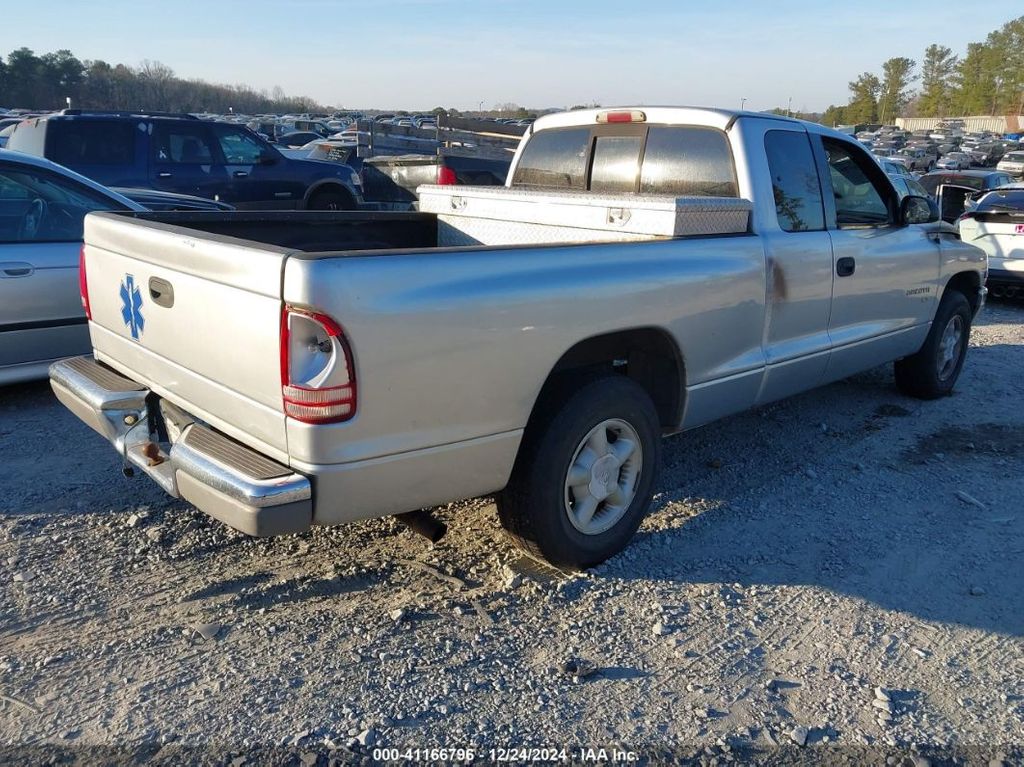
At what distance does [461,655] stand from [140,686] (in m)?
1.07

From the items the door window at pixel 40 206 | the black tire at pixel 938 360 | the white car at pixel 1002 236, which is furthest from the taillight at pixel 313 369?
the white car at pixel 1002 236

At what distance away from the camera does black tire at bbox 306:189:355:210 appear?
12.6m

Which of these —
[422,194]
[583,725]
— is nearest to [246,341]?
[583,725]

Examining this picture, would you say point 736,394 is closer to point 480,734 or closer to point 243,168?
point 480,734

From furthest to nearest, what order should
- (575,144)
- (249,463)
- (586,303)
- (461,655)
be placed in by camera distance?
(575,144)
(586,303)
(461,655)
(249,463)

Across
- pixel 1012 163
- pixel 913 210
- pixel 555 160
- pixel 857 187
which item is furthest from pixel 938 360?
pixel 1012 163

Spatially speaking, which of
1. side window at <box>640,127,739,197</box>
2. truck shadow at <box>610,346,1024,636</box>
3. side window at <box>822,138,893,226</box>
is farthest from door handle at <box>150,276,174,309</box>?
side window at <box>822,138,893,226</box>

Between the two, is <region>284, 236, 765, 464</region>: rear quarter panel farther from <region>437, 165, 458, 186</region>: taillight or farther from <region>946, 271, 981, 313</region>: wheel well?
<region>437, 165, 458, 186</region>: taillight

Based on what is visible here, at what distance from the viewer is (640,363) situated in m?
4.07

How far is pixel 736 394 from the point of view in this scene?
4.23 metres

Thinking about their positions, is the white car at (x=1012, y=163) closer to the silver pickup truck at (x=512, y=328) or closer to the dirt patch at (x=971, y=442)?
the dirt patch at (x=971, y=442)

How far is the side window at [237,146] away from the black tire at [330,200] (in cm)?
106

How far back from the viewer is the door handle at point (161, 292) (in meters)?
3.21

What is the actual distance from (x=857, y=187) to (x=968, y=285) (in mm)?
1915
